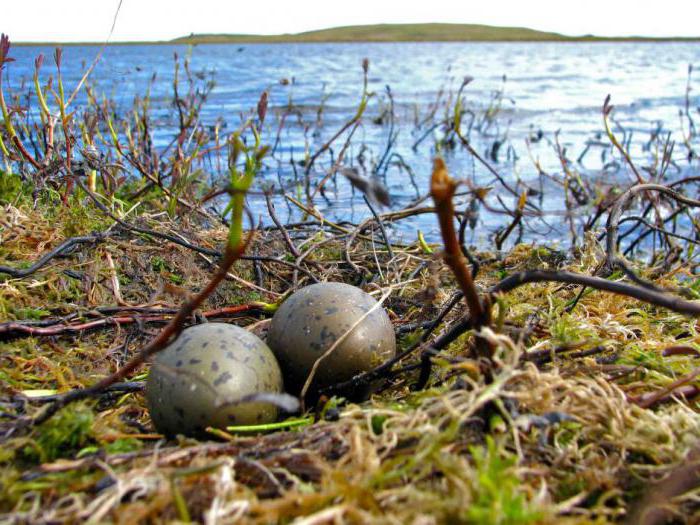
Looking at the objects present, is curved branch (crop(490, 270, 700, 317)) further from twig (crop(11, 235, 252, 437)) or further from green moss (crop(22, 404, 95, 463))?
green moss (crop(22, 404, 95, 463))

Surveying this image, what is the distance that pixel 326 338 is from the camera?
236 cm

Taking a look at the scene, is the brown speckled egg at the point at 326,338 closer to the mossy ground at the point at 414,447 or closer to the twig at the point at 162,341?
the mossy ground at the point at 414,447

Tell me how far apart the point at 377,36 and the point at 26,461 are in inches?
4244

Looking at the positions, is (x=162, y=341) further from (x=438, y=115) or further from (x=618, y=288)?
(x=438, y=115)

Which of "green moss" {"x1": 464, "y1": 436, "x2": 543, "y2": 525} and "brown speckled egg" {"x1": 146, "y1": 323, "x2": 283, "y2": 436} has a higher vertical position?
"green moss" {"x1": 464, "y1": 436, "x2": 543, "y2": 525}

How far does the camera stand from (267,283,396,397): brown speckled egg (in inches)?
93.2

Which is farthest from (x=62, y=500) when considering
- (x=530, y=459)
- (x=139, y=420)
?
(x=530, y=459)

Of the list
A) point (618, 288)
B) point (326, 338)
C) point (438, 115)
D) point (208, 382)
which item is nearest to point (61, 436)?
point (208, 382)

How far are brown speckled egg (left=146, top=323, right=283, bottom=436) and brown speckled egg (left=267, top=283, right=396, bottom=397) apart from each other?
0.19 m

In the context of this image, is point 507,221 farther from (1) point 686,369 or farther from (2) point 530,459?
(2) point 530,459

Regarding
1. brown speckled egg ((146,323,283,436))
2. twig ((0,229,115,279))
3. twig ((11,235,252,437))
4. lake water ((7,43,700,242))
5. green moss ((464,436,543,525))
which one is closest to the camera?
green moss ((464,436,543,525))

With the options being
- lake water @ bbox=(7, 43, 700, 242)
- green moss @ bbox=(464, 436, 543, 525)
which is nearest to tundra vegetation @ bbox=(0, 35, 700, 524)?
green moss @ bbox=(464, 436, 543, 525)

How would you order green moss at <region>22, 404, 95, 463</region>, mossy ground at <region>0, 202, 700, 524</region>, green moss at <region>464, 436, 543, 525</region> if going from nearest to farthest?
1. green moss at <region>464, 436, 543, 525</region>
2. mossy ground at <region>0, 202, 700, 524</region>
3. green moss at <region>22, 404, 95, 463</region>

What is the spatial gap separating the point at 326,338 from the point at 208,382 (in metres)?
0.51
